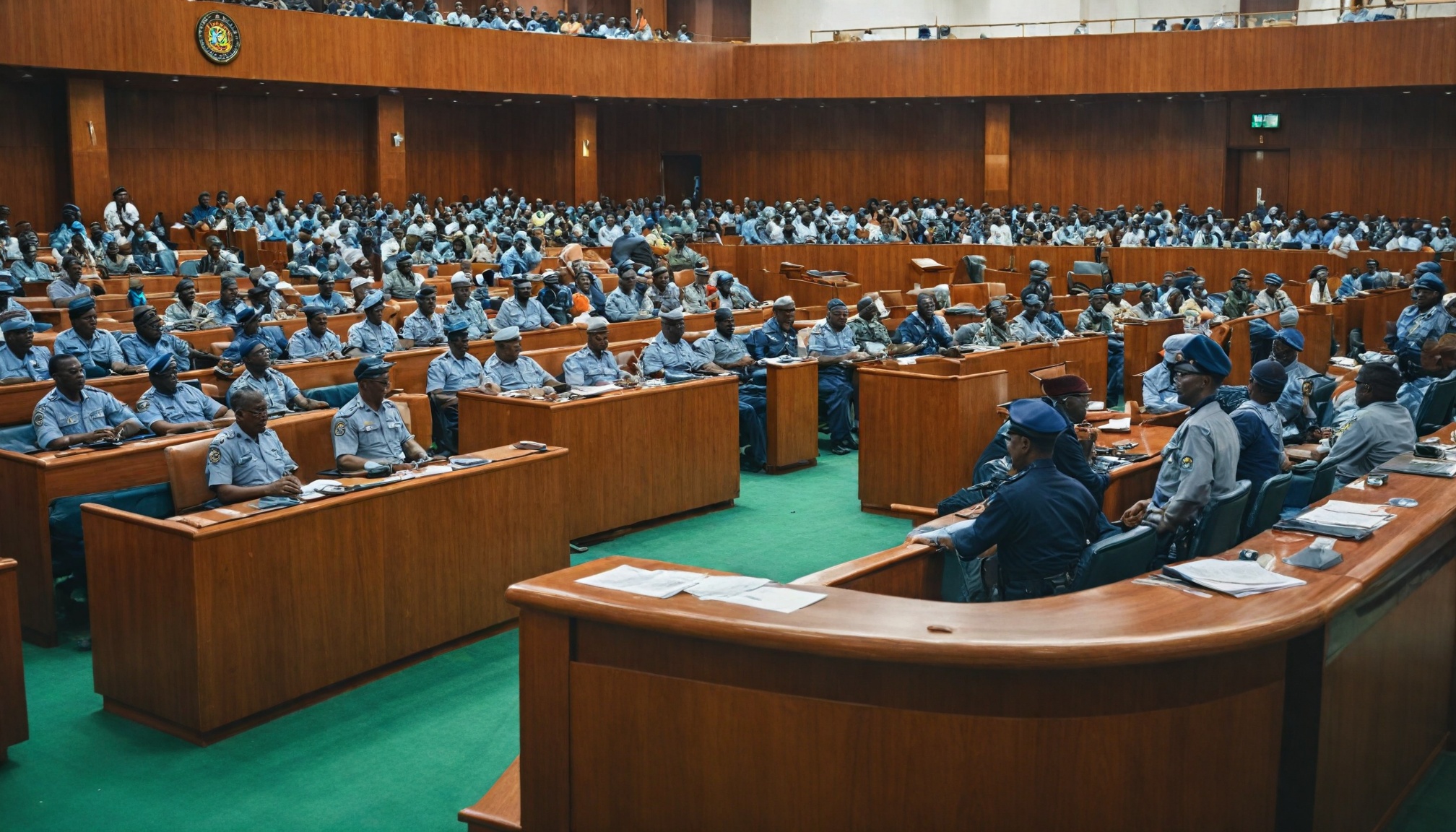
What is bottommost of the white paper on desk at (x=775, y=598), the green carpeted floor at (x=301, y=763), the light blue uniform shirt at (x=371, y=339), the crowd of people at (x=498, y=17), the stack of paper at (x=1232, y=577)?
the green carpeted floor at (x=301, y=763)

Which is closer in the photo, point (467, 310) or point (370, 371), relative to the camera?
point (370, 371)

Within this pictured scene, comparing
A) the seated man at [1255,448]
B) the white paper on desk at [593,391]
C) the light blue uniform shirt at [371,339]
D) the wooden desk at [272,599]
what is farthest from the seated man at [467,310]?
the seated man at [1255,448]

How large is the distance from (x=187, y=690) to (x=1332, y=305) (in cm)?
1309

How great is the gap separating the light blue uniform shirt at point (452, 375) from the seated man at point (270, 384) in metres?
0.97

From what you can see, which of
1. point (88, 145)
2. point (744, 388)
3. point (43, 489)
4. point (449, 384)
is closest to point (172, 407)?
point (43, 489)

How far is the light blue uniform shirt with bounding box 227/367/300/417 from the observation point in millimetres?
7699

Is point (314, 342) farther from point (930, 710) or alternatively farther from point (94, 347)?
point (930, 710)

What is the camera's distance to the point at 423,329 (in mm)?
10898

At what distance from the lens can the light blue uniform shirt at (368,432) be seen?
21.6ft

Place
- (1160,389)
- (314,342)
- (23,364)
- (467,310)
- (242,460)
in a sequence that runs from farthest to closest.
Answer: (467,310), (314,342), (1160,389), (23,364), (242,460)

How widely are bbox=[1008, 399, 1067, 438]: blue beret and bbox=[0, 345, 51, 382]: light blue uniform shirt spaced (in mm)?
6672

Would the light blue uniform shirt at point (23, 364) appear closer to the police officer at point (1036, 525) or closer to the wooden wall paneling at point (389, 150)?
the police officer at point (1036, 525)

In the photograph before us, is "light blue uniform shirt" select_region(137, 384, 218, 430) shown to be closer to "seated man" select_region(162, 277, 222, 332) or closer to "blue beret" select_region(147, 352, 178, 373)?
"blue beret" select_region(147, 352, 178, 373)

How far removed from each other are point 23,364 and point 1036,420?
6.96m
